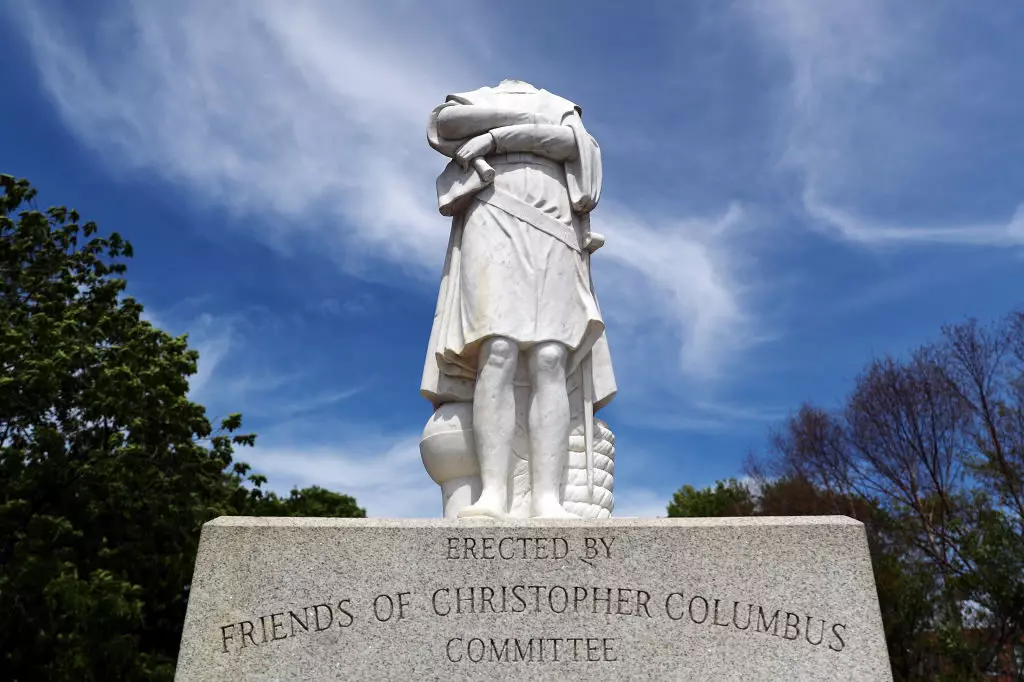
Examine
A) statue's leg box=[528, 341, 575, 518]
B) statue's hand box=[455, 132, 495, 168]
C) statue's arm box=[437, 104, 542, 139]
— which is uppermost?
statue's arm box=[437, 104, 542, 139]

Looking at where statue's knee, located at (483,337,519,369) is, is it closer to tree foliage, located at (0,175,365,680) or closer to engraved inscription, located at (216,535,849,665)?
engraved inscription, located at (216,535,849,665)

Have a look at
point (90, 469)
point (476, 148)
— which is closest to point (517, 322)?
point (476, 148)

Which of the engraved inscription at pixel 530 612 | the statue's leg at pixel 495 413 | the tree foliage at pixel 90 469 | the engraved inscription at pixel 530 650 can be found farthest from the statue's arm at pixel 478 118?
the tree foliage at pixel 90 469

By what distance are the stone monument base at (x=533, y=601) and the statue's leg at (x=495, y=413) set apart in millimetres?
827

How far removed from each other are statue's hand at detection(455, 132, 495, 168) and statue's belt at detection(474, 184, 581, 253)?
284 mm

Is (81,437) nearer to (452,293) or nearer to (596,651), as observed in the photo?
(452,293)

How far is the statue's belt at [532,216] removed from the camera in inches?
246

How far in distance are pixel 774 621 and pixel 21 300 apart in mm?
16455

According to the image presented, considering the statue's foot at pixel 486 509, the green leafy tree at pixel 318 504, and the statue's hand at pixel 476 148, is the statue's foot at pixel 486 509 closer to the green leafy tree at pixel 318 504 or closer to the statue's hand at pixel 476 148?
the statue's hand at pixel 476 148

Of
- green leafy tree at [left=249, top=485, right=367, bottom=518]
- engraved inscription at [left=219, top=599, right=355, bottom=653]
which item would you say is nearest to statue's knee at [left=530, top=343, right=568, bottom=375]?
engraved inscription at [left=219, top=599, right=355, bottom=653]

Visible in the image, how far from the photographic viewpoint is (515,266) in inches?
239

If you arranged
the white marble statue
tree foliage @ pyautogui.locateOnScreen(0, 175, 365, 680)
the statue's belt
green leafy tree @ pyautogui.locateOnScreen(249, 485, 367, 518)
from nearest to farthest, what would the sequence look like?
the white marble statue, the statue's belt, tree foliage @ pyautogui.locateOnScreen(0, 175, 365, 680), green leafy tree @ pyautogui.locateOnScreen(249, 485, 367, 518)

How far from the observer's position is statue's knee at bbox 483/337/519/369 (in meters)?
5.85

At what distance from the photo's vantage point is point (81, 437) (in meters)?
15.6
